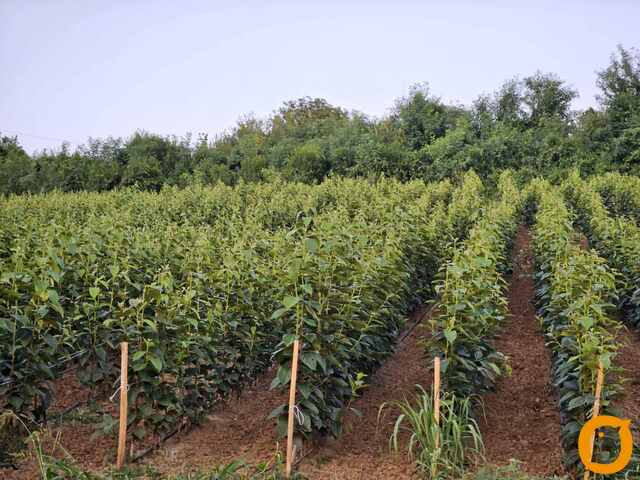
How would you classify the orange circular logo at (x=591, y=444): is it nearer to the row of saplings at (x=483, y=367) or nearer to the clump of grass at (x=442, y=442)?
the row of saplings at (x=483, y=367)

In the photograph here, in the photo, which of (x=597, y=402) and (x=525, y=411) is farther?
(x=525, y=411)

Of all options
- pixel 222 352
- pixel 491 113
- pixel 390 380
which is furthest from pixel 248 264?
pixel 491 113

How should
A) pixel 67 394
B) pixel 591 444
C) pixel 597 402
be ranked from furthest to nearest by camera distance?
pixel 67 394
pixel 597 402
pixel 591 444

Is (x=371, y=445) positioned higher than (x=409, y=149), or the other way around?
(x=409, y=149)

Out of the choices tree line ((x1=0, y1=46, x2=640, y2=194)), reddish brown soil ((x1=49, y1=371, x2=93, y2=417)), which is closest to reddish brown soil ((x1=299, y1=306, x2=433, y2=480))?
reddish brown soil ((x1=49, y1=371, x2=93, y2=417))

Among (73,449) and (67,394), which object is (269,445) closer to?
(73,449)

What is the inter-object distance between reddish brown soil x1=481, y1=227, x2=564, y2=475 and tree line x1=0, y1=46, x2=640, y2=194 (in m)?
16.3

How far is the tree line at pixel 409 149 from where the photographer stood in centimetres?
2533

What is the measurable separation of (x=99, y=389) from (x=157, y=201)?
10.3 meters

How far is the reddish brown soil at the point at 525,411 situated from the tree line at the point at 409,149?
641 inches

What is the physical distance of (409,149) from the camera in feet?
90.3

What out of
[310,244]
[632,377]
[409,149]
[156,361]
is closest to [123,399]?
[156,361]

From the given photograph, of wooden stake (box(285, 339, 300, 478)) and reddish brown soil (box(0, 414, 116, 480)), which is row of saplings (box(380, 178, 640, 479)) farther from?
reddish brown soil (box(0, 414, 116, 480))

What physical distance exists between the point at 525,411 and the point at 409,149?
2204 cm
